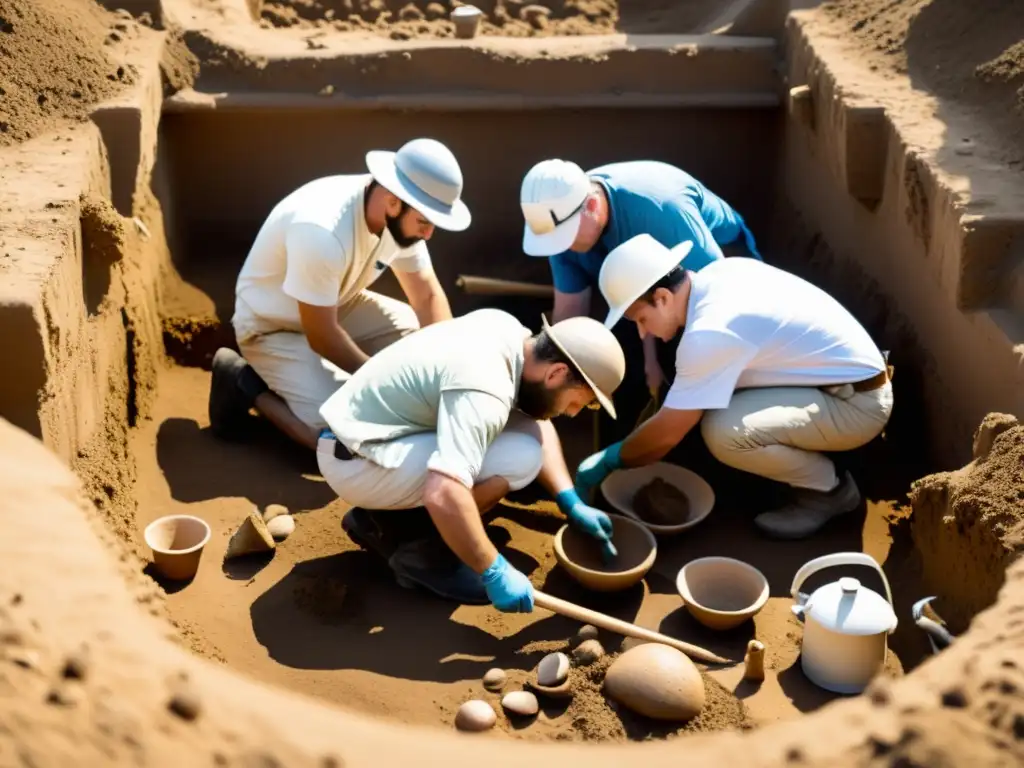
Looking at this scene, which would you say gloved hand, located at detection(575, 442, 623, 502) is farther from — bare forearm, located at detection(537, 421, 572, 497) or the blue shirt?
the blue shirt

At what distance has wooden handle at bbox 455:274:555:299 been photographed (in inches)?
268

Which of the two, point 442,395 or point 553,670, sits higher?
point 442,395

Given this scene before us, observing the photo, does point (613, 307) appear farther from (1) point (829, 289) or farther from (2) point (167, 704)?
Result: (2) point (167, 704)

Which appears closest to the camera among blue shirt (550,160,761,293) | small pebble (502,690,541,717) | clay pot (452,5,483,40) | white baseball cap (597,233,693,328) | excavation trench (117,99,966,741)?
small pebble (502,690,541,717)

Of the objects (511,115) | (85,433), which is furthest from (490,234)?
(85,433)

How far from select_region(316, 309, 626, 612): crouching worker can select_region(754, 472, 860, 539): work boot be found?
795 mm

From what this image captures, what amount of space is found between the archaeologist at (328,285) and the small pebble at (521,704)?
1976 mm

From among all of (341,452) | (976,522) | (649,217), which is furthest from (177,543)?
(976,522)

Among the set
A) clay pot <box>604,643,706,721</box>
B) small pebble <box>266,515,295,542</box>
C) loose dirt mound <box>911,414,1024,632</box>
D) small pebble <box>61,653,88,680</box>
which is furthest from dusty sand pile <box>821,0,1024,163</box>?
small pebble <box>61,653,88,680</box>

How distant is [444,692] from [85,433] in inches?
74.5

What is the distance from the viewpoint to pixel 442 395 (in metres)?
4.68

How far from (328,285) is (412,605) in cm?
159

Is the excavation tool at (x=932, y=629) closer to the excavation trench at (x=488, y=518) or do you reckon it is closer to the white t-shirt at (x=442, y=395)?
the excavation trench at (x=488, y=518)

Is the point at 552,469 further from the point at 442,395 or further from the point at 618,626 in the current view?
the point at 618,626
